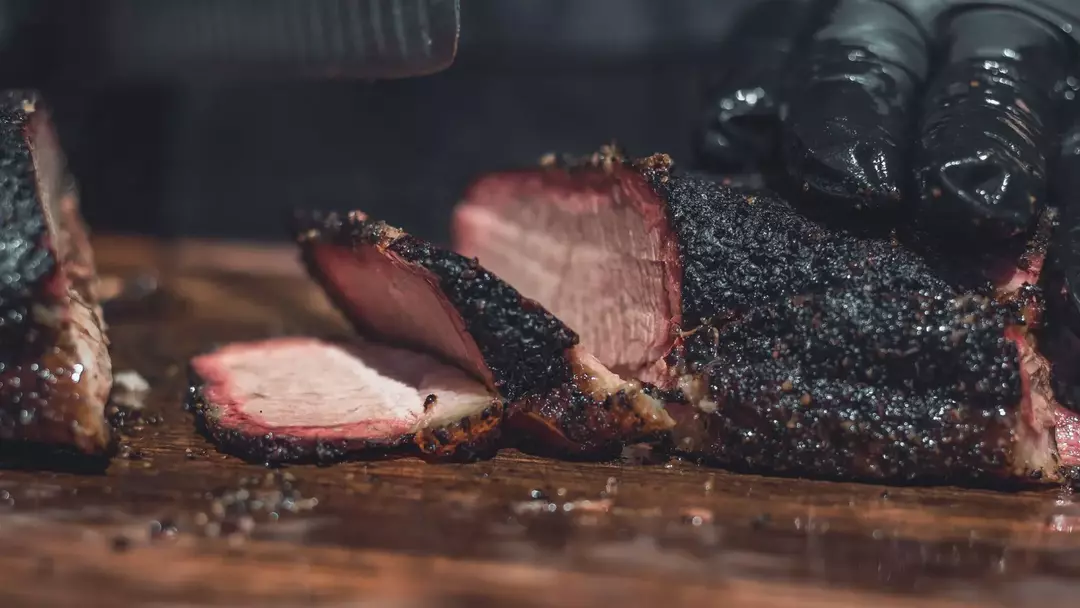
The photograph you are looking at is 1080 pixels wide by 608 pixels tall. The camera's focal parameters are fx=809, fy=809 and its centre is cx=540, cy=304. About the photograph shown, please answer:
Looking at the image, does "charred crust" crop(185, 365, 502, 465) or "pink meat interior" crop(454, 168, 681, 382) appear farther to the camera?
"pink meat interior" crop(454, 168, 681, 382)

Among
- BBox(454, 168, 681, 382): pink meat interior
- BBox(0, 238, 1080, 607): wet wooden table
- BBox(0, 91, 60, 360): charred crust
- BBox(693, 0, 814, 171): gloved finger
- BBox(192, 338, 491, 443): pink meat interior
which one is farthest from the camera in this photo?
BBox(693, 0, 814, 171): gloved finger

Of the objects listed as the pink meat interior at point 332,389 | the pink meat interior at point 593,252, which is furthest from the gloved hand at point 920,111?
the pink meat interior at point 332,389

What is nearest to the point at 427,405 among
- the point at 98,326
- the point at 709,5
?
the point at 98,326

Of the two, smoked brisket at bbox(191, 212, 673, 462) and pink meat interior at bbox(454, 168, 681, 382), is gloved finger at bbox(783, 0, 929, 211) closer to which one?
pink meat interior at bbox(454, 168, 681, 382)

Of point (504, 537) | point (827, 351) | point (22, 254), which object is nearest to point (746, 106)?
point (827, 351)

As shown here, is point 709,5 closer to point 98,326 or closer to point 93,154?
point 98,326

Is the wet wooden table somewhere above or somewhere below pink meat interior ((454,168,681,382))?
below

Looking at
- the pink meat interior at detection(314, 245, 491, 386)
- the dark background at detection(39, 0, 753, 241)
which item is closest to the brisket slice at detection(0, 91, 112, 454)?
the pink meat interior at detection(314, 245, 491, 386)
